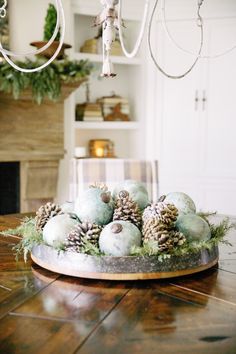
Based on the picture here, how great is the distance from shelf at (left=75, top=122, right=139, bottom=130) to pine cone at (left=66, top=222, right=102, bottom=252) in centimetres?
267

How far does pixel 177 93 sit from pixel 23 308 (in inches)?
123

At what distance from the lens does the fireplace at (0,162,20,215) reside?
3.32m

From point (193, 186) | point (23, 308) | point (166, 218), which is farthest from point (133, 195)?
point (193, 186)

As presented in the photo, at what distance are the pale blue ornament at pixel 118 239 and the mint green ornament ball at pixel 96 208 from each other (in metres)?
0.08

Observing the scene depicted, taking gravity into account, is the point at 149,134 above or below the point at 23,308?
above

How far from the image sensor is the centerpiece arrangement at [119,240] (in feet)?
3.10

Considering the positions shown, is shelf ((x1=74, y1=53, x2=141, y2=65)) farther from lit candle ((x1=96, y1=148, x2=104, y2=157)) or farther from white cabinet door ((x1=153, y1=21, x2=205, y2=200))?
lit candle ((x1=96, y1=148, x2=104, y2=157))

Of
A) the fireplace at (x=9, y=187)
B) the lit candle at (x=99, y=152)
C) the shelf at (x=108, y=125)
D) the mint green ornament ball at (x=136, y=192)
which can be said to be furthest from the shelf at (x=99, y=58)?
the mint green ornament ball at (x=136, y=192)

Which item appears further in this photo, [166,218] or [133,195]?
[133,195]

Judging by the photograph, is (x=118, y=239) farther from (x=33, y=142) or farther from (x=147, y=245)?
(x=33, y=142)

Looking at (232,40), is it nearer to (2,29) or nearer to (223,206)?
(223,206)

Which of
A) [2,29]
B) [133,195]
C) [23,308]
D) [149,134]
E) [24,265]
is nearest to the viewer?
[23,308]

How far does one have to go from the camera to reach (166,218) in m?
0.97

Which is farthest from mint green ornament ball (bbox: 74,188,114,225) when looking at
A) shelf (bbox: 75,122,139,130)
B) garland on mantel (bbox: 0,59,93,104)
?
shelf (bbox: 75,122,139,130)
